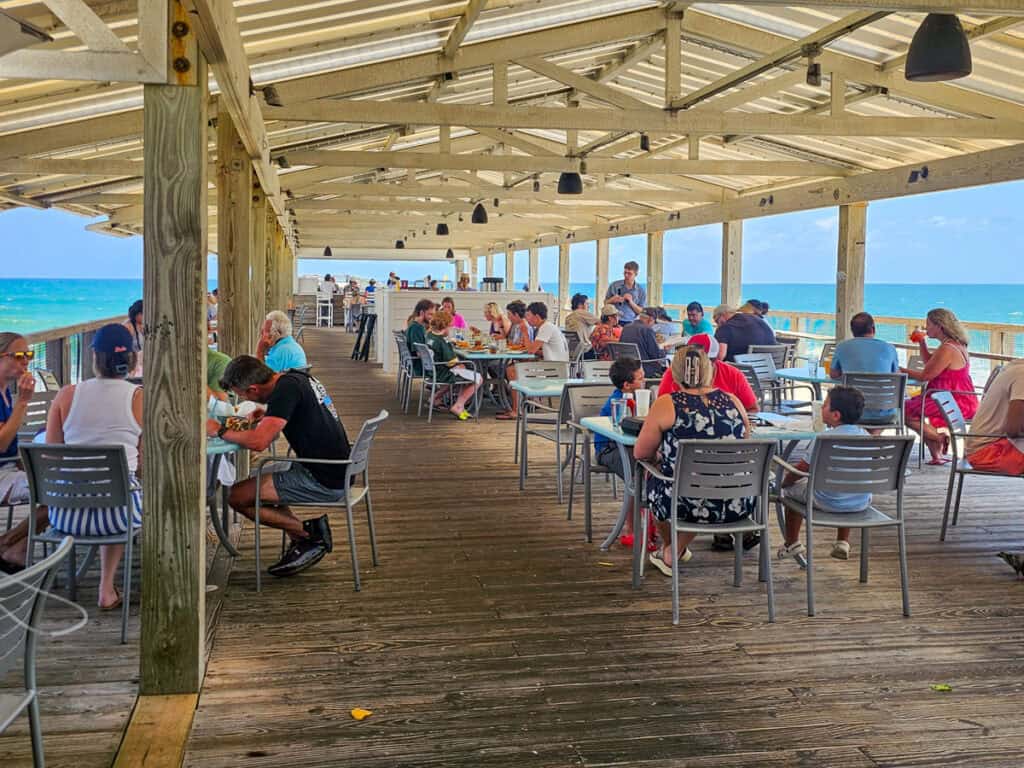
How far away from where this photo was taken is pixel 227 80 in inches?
201

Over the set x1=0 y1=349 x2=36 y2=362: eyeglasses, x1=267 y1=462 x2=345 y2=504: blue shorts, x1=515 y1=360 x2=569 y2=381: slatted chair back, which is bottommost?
x1=267 y1=462 x2=345 y2=504: blue shorts

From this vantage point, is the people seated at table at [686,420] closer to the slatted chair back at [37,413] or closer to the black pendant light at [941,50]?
the black pendant light at [941,50]

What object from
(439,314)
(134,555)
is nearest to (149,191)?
(134,555)

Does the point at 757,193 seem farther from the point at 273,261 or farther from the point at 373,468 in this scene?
the point at 373,468

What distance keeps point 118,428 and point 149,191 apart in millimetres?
1323

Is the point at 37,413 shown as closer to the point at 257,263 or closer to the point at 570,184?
the point at 257,263

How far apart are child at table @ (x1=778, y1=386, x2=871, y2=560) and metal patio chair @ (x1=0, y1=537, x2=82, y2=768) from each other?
3166 mm

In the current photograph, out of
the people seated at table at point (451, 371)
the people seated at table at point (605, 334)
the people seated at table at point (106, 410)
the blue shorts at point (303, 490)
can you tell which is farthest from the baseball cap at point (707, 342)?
the people seated at table at point (106, 410)

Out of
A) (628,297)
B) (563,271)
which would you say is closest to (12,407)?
(628,297)

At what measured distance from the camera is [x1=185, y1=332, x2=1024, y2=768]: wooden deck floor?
3.12 m

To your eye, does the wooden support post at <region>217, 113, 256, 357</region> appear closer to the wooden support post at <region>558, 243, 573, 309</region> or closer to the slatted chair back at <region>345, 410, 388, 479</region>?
the slatted chair back at <region>345, 410, 388, 479</region>

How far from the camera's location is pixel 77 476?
3.89m

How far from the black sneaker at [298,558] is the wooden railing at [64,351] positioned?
338 cm

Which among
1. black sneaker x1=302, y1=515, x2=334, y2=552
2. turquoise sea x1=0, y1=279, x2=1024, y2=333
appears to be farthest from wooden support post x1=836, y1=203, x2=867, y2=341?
turquoise sea x1=0, y1=279, x2=1024, y2=333
